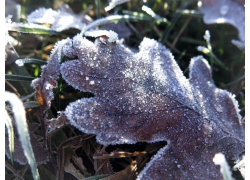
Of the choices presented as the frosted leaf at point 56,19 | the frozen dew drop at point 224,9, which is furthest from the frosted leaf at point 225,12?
the frosted leaf at point 56,19

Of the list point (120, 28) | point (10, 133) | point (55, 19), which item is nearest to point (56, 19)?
point (55, 19)

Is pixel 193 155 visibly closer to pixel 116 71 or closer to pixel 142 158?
pixel 142 158

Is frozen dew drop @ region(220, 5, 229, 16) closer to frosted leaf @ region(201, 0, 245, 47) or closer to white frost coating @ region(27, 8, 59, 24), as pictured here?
frosted leaf @ region(201, 0, 245, 47)

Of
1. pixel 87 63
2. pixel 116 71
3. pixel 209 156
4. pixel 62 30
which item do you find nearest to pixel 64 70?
pixel 87 63

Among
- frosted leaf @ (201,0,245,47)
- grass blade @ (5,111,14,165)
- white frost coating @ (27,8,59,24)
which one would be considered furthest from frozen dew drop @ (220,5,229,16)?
grass blade @ (5,111,14,165)

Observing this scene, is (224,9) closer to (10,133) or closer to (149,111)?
(149,111)

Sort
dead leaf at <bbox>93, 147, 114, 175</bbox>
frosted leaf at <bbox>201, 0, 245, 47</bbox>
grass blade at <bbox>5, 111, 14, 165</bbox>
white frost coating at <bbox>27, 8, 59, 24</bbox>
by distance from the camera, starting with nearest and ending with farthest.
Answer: grass blade at <bbox>5, 111, 14, 165</bbox>
dead leaf at <bbox>93, 147, 114, 175</bbox>
white frost coating at <bbox>27, 8, 59, 24</bbox>
frosted leaf at <bbox>201, 0, 245, 47</bbox>
